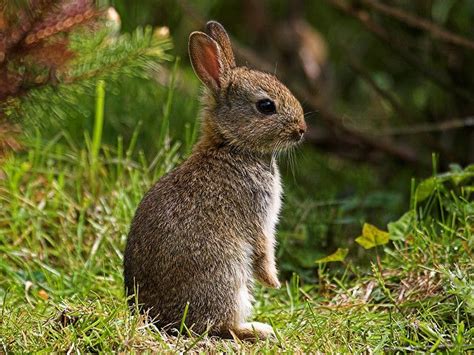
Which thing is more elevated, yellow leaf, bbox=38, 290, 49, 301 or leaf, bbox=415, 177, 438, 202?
leaf, bbox=415, 177, 438, 202

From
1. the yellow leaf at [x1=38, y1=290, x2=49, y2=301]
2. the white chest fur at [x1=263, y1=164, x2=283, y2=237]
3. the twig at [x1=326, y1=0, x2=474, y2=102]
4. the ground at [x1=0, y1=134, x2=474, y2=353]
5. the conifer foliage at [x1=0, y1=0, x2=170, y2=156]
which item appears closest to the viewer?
the ground at [x1=0, y1=134, x2=474, y2=353]

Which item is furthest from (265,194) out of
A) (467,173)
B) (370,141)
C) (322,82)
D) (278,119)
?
(322,82)

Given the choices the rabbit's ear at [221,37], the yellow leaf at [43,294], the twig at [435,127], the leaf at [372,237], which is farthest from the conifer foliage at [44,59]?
the twig at [435,127]

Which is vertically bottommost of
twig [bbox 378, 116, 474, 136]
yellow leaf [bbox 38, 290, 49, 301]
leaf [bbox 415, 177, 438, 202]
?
yellow leaf [bbox 38, 290, 49, 301]

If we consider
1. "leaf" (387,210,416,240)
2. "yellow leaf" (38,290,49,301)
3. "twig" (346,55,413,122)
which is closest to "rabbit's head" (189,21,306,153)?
"leaf" (387,210,416,240)

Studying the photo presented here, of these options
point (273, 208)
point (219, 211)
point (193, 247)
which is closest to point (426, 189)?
point (273, 208)

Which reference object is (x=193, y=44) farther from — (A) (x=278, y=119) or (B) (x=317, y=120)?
(B) (x=317, y=120)

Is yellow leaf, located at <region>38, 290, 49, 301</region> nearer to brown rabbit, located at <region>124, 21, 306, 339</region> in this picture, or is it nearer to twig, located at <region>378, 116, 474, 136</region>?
brown rabbit, located at <region>124, 21, 306, 339</region>
